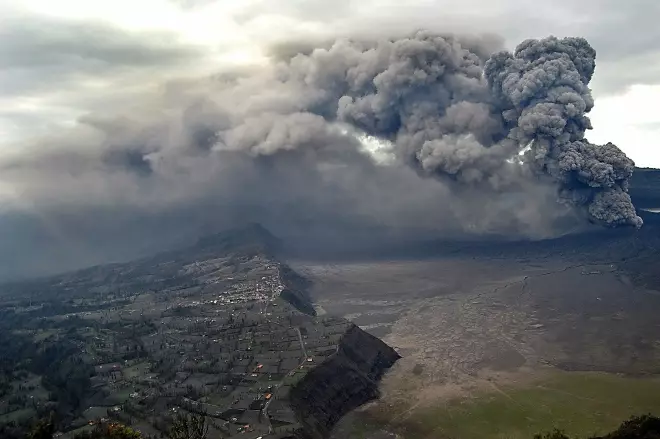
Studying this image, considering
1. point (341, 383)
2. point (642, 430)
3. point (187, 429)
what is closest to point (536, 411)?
point (341, 383)

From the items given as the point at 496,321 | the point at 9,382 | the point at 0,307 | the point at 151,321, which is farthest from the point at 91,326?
the point at 496,321

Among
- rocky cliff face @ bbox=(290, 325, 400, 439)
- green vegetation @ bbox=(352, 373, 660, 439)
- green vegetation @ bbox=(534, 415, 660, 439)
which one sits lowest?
green vegetation @ bbox=(352, 373, 660, 439)

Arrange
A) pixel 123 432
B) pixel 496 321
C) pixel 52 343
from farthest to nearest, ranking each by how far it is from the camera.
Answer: pixel 496 321
pixel 52 343
pixel 123 432

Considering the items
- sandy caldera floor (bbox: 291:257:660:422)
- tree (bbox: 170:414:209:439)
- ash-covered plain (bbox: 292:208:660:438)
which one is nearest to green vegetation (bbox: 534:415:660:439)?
ash-covered plain (bbox: 292:208:660:438)

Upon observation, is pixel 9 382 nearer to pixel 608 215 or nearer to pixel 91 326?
pixel 91 326

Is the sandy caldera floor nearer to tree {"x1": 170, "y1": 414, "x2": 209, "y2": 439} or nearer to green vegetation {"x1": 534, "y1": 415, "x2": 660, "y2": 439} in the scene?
tree {"x1": 170, "y1": 414, "x2": 209, "y2": 439}

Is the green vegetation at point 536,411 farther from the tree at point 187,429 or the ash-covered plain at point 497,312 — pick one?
the tree at point 187,429

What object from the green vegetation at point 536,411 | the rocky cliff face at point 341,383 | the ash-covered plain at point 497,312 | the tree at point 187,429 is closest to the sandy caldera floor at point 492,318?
the ash-covered plain at point 497,312
